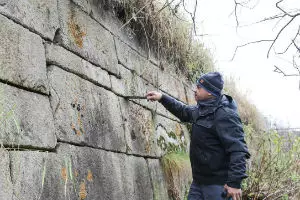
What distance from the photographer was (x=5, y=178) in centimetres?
174

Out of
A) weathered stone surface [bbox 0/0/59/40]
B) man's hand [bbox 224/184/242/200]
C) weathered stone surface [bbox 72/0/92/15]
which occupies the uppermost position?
weathered stone surface [bbox 72/0/92/15]

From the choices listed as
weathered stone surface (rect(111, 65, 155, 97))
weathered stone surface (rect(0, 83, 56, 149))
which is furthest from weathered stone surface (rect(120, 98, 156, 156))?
weathered stone surface (rect(0, 83, 56, 149))

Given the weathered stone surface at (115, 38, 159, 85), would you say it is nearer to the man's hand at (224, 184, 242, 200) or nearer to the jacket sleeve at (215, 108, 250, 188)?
the jacket sleeve at (215, 108, 250, 188)

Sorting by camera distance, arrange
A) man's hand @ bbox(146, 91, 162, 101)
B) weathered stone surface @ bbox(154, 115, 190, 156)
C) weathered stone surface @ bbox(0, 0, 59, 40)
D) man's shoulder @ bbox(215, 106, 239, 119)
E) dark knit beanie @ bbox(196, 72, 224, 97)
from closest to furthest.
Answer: weathered stone surface @ bbox(0, 0, 59, 40) < man's shoulder @ bbox(215, 106, 239, 119) < dark knit beanie @ bbox(196, 72, 224, 97) < man's hand @ bbox(146, 91, 162, 101) < weathered stone surface @ bbox(154, 115, 190, 156)

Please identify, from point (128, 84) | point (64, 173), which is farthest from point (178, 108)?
point (64, 173)

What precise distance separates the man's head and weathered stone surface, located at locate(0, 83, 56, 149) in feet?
5.19

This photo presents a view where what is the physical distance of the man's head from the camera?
333 centimetres

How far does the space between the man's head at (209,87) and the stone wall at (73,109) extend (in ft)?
2.13

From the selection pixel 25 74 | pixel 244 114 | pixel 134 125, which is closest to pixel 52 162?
pixel 25 74

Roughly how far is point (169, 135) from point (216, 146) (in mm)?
1220

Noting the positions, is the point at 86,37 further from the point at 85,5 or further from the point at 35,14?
the point at 35,14

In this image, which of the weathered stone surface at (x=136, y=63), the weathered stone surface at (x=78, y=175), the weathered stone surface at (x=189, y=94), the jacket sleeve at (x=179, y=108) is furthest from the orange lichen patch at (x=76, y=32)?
the weathered stone surface at (x=189, y=94)

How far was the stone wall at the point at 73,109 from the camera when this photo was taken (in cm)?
194

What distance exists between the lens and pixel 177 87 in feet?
16.4
